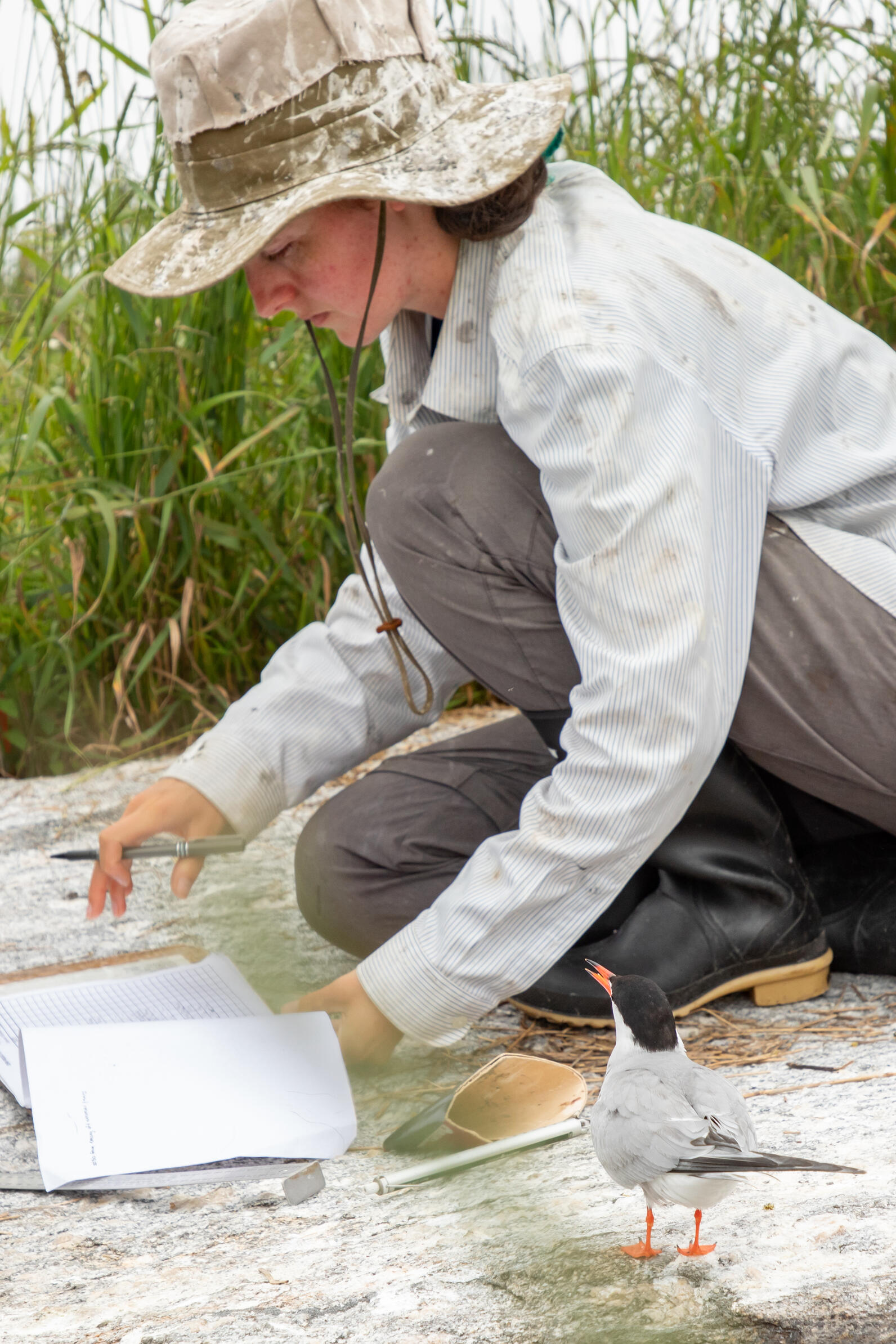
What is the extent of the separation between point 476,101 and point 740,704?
701mm

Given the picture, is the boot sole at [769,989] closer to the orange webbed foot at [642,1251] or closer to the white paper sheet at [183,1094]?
the white paper sheet at [183,1094]

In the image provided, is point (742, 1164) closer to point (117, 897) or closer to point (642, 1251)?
point (642, 1251)

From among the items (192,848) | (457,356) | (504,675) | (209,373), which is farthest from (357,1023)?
(209,373)

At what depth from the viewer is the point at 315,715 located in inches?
67.1

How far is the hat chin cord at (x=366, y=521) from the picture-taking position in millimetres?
1356

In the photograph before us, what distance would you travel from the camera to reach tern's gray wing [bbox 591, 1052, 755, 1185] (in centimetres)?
82

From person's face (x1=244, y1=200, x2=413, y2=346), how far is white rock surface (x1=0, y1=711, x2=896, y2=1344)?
696mm

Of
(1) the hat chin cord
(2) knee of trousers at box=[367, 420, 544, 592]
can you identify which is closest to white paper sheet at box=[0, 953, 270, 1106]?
(1) the hat chin cord

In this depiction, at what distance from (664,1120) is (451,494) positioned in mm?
812

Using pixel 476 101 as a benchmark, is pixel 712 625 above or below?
below

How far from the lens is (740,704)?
141cm

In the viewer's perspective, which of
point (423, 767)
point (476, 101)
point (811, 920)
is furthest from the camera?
point (423, 767)

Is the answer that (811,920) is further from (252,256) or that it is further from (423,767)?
(252,256)

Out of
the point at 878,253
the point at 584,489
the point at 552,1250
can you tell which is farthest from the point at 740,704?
the point at 878,253
